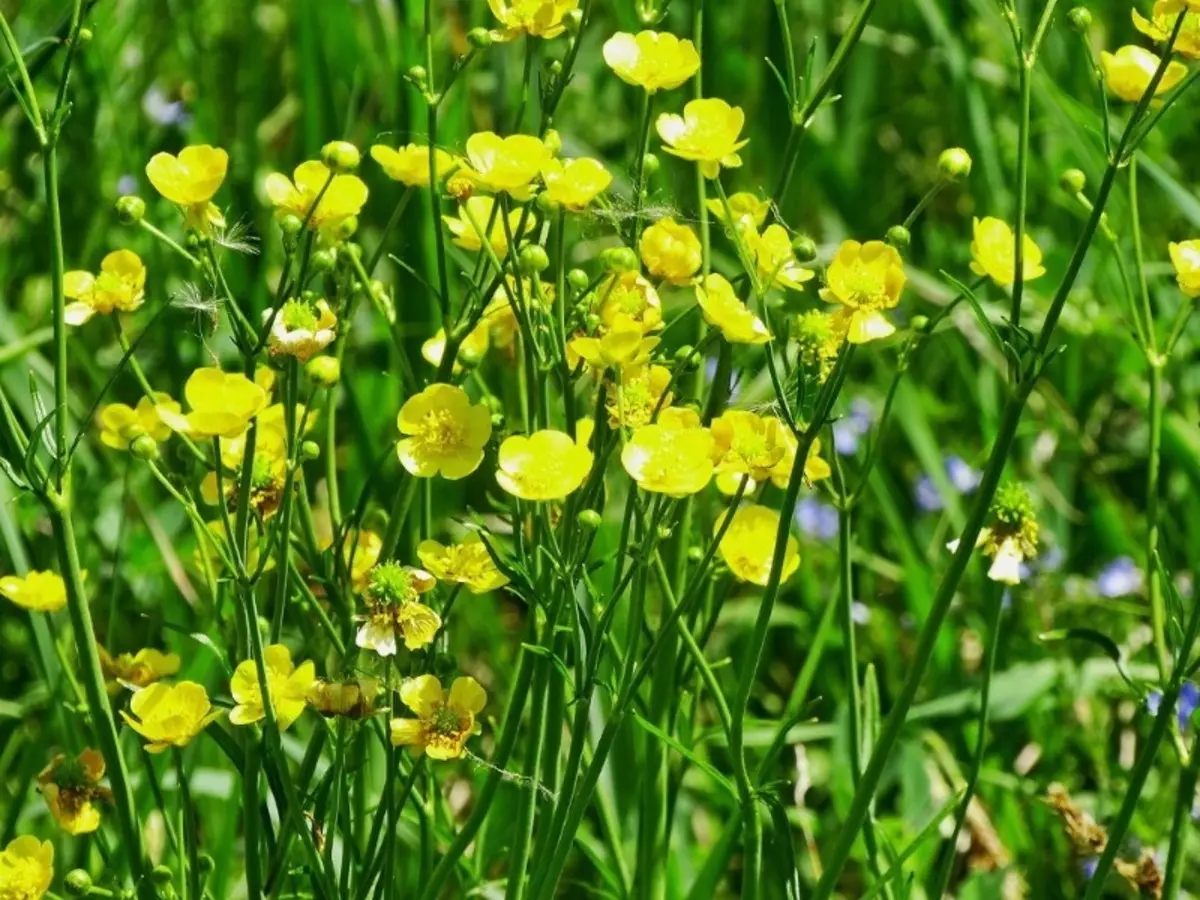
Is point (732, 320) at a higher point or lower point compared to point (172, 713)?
higher

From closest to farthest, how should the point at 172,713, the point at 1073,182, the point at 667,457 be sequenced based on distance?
the point at 667,457 < the point at 172,713 < the point at 1073,182

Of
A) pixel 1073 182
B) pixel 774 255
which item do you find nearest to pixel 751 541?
pixel 774 255

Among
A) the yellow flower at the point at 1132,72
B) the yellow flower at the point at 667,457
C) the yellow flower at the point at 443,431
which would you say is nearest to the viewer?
the yellow flower at the point at 667,457

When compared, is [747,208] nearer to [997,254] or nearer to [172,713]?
[997,254]

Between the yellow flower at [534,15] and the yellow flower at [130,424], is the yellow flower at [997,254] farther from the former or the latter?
the yellow flower at [130,424]

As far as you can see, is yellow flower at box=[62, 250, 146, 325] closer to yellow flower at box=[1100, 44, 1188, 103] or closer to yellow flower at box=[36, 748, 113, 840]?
yellow flower at box=[36, 748, 113, 840]

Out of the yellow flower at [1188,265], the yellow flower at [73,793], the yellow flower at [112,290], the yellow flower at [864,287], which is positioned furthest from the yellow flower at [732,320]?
the yellow flower at [73,793]

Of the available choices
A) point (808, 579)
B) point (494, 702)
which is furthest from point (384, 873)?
point (808, 579)
